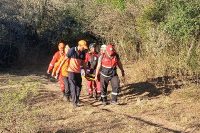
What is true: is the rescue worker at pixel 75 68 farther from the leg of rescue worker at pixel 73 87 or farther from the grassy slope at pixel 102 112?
the grassy slope at pixel 102 112

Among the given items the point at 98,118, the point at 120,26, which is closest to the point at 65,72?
the point at 98,118

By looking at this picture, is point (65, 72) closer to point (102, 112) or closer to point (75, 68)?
point (75, 68)

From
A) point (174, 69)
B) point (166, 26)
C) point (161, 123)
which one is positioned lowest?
point (161, 123)

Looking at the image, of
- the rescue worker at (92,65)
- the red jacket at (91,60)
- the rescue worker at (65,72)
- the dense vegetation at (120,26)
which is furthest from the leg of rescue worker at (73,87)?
the dense vegetation at (120,26)

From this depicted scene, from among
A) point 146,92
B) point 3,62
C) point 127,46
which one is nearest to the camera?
point 146,92

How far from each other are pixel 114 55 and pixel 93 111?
1.76 m

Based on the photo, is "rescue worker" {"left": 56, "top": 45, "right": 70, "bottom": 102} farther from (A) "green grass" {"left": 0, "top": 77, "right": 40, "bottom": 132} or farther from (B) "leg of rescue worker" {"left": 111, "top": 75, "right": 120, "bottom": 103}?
(A) "green grass" {"left": 0, "top": 77, "right": 40, "bottom": 132}

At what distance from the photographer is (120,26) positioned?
78.3ft

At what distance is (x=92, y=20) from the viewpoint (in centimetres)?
2639

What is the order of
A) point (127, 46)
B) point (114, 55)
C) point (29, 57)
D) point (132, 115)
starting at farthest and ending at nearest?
point (29, 57) → point (127, 46) → point (114, 55) → point (132, 115)

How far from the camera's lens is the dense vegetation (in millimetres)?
17156

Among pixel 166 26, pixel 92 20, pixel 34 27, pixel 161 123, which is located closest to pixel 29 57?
pixel 34 27

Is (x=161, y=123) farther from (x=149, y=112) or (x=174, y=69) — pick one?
(x=174, y=69)

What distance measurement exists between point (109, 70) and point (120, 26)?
9.99m
